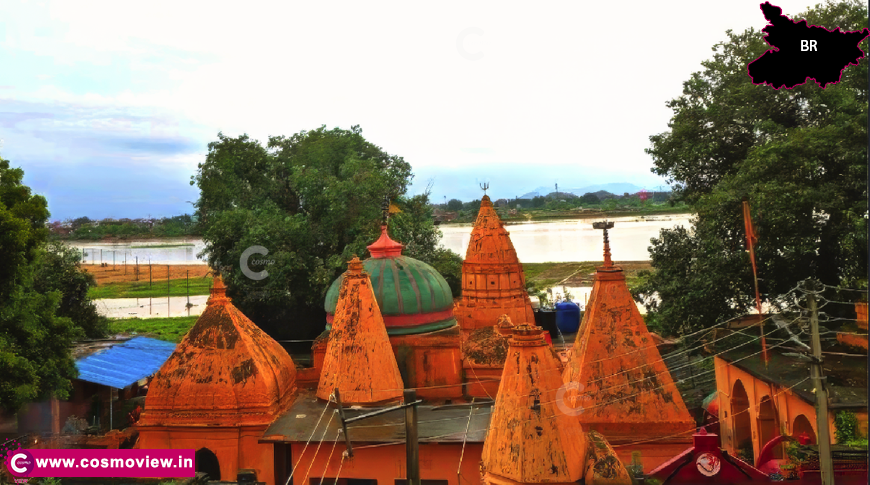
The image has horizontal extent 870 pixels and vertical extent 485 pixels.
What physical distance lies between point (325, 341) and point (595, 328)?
646cm

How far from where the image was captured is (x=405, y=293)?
50.3 feet

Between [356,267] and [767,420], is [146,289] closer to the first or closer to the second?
[356,267]

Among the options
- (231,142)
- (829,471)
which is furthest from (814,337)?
(231,142)

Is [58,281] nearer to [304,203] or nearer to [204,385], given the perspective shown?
[304,203]

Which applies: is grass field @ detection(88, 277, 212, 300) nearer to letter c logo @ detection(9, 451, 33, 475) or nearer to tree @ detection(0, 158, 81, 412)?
tree @ detection(0, 158, 81, 412)

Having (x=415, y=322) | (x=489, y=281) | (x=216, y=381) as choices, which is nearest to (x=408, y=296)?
(x=415, y=322)

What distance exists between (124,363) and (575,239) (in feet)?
225

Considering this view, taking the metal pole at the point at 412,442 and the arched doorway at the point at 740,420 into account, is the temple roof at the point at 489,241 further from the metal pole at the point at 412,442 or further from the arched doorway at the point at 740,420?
the metal pole at the point at 412,442

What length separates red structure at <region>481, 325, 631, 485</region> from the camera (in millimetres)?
8547

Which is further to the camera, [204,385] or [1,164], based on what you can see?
[1,164]

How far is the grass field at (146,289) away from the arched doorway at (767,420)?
4478 centimetres

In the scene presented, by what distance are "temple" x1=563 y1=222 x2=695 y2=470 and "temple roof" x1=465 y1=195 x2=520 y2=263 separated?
6.32 metres

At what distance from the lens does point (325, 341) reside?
15312 mm

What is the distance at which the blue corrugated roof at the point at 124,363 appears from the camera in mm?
20684
